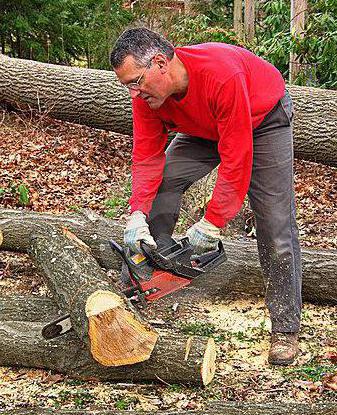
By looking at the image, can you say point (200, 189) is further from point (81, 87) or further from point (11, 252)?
point (81, 87)

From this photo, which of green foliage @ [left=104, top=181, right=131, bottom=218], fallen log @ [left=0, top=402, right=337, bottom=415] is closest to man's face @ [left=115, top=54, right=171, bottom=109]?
fallen log @ [left=0, top=402, right=337, bottom=415]

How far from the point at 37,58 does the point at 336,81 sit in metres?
4.62

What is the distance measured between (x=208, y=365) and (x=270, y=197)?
1011 mm

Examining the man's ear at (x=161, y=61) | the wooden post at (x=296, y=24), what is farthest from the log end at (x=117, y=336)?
the wooden post at (x=296, y=24)

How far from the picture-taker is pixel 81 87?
25.6 feet

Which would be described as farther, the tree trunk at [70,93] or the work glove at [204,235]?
the tree trunk at [70,93]

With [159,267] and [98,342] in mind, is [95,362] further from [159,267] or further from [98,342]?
[159,267]

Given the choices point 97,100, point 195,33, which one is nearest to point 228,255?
point 97,100

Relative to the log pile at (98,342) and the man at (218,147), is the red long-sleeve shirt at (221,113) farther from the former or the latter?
the log pile at (98,342)

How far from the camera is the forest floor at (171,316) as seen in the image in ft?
11.3

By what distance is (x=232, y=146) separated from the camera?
317 centimetres

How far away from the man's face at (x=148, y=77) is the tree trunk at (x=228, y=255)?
184 cm

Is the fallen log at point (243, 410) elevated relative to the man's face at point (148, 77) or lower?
lower

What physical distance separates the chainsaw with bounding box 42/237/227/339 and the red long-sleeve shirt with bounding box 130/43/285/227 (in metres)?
0.29
